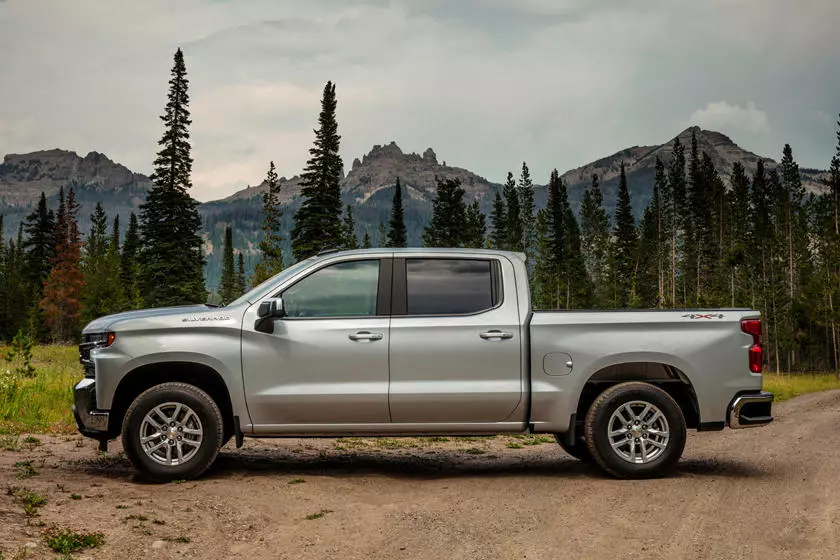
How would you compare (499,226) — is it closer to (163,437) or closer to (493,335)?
(493,335)

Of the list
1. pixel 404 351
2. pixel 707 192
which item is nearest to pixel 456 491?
pixel 404 351

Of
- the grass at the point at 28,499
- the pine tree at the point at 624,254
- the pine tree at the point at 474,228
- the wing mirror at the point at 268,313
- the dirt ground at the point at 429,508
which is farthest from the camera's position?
the pine tree at the point at 624,254

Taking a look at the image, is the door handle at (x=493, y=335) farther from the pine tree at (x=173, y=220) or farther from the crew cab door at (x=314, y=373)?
the pine tree at (x=173, y=220)

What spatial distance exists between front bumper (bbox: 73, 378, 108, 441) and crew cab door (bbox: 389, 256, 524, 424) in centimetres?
281

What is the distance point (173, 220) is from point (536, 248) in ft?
169

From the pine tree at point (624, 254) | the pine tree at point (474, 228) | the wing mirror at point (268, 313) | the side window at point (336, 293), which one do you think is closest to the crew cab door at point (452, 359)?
the side window at point (336, 293)

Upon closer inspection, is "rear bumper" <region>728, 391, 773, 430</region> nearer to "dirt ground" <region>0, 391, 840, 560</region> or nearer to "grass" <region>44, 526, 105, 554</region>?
"dirt ground" <region>0, 391, 840, 560</region>

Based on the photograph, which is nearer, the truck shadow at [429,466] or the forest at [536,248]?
the truck shadow at [429,466]

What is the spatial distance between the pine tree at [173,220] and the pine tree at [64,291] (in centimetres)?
2413

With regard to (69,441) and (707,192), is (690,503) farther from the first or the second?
(707,192)

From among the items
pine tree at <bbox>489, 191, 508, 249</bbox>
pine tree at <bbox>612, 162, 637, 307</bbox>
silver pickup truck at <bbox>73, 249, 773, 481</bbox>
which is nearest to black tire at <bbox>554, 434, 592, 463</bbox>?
silver pickup truck at <bbox>73, 249, 773, 481</bbox>

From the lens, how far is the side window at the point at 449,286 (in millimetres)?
8234

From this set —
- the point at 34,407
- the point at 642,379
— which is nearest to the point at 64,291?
the point at 34,407

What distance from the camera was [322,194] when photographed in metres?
59.3
